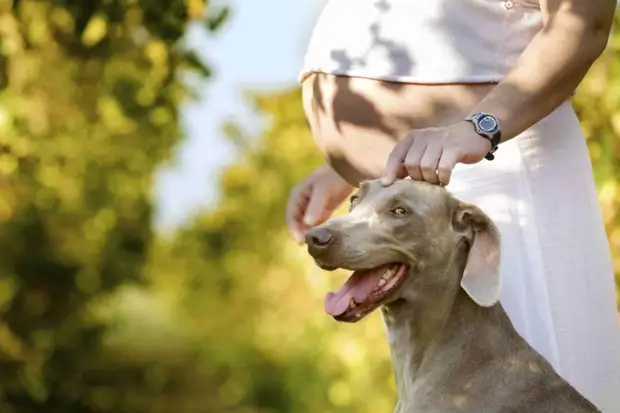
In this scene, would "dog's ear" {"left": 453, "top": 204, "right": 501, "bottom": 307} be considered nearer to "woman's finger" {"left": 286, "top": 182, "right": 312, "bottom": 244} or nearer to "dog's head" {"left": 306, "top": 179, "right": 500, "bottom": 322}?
"dog's head" {"left": 306, "top": 179, "right": 500, "bottom": 322}

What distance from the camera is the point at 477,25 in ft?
9.52

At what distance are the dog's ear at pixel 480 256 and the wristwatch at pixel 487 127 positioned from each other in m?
0.17

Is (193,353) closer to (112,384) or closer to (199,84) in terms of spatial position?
(112,384)

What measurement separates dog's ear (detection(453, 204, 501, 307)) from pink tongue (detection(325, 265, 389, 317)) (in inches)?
6.9

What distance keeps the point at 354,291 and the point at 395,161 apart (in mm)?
267

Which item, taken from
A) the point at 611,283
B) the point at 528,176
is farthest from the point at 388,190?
the point at 611,283

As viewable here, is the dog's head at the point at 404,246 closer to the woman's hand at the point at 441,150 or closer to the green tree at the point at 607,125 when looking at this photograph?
the woman's hand at the point at 441,150

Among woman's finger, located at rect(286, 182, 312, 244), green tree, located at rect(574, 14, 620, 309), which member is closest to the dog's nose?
woman's finger, located at rect(286, 182, 312, 244)

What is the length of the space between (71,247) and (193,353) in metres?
3.79

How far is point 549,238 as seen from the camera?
2.87m

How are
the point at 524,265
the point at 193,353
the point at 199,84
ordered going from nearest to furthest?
the point at 524,265, the point at 199,84, the point at 193,353

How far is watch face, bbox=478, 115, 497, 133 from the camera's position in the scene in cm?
256

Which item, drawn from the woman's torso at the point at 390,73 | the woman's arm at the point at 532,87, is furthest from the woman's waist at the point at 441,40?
the woman's arm at the point at 532,87

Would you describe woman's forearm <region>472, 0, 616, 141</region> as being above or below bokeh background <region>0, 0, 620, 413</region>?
above
